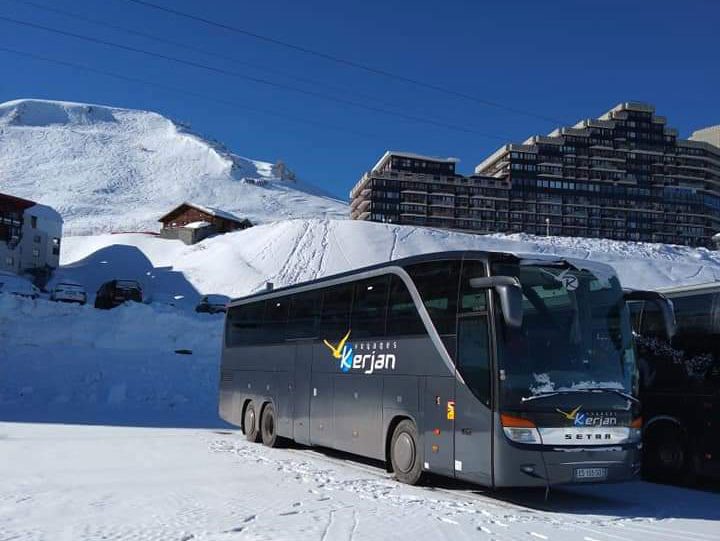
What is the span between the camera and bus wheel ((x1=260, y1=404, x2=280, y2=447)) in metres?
15.8

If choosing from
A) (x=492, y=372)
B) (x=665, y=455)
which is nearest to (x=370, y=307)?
(x=492, y=372)

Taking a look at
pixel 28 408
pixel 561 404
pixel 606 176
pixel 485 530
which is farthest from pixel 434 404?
pixel 606 176

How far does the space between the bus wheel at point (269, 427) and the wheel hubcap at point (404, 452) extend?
521 cm

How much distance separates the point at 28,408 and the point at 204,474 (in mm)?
12592

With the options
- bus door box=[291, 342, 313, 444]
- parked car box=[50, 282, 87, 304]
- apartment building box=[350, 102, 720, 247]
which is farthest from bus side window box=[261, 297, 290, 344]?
apartment building box=[350, 102, 720, 247]

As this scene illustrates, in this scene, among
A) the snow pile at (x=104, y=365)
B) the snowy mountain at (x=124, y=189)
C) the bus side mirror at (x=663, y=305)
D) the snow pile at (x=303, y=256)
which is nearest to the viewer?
the bus side mirror at (x=663, y=305)

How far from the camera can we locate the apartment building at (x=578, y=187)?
411ft

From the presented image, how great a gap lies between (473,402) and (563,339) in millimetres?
1419

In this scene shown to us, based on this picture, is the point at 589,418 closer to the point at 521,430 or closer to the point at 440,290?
the point at 521,430

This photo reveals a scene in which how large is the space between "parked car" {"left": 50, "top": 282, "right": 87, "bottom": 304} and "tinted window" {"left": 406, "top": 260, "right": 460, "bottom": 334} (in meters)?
37.7

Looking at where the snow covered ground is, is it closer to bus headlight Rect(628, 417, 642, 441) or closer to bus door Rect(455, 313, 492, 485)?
bus door Rect(455, 313, 492, 485)

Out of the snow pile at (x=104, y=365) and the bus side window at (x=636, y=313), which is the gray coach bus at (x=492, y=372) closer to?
the bus side window at (x=636, y=313)

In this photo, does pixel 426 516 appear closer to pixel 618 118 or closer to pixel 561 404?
pixel 561 404

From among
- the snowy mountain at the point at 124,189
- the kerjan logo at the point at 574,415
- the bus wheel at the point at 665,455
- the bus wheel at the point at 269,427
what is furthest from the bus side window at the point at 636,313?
the snowy mountain at the point at 124,189
